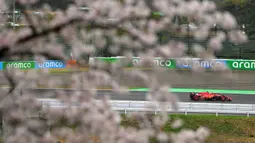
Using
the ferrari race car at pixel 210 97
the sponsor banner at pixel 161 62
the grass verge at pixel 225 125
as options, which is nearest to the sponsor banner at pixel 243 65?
the ferrari race car at pixel 210 97

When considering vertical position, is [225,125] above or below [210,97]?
below

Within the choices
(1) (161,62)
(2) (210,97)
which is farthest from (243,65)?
(1) (161,62)

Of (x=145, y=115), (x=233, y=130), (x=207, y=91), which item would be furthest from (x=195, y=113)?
(x=145, y=115)

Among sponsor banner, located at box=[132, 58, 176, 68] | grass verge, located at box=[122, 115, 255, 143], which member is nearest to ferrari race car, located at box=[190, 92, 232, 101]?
grass verge, located at box=[122, 115, 255, 143]

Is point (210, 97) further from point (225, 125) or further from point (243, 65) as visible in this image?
point (225, 125)

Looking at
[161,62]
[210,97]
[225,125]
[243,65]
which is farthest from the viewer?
[243,65]

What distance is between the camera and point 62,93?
3113 mm

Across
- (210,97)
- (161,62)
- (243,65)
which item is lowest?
(210,97)

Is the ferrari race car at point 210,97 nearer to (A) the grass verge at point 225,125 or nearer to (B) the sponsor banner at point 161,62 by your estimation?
(A) the grass verge at point 225,125

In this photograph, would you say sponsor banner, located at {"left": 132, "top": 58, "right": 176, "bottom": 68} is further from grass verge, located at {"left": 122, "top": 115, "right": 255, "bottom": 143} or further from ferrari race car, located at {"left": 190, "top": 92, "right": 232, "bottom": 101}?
ferrari race car, located at {"left": 190, "top": 92, "right": 232, "bottom": 101}

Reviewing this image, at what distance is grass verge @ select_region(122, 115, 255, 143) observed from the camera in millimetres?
14779

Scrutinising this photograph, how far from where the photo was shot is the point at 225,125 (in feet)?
50.9

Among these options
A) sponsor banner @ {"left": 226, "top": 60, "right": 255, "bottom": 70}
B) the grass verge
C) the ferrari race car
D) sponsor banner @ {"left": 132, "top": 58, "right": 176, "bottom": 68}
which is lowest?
the grass verge

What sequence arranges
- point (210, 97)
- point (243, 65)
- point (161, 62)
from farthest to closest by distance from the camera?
point (243, 65) < point (210, 97) < point (161, 62)
